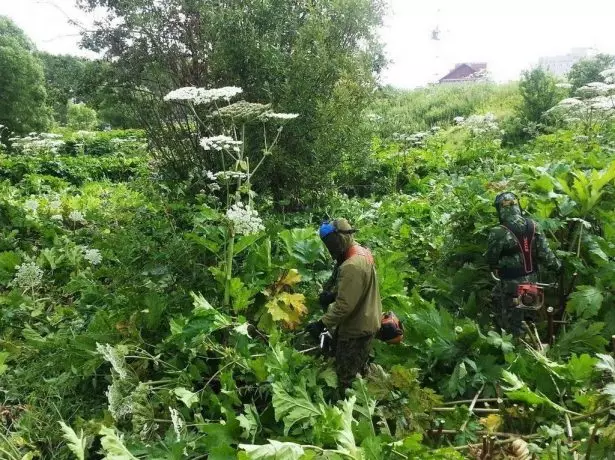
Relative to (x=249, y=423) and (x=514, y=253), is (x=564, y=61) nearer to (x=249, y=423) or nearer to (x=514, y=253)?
(x=514, y=253)

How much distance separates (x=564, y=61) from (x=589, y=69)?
209ft

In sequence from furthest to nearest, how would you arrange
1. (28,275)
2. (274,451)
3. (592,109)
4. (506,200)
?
(592,109), (28,275), (506,200), (274,451)

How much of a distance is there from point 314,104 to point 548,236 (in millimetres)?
3895

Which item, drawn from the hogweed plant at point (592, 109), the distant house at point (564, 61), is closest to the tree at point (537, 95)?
the distant house at point (564, 61)

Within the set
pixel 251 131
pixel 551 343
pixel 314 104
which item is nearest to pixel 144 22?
pixel 251 131

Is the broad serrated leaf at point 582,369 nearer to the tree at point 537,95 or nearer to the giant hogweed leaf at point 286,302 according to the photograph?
the giant hogweed leaf at point 286,302

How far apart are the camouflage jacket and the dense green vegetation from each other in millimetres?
376

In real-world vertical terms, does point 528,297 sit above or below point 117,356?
below

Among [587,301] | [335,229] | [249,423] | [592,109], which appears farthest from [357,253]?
[592,109]

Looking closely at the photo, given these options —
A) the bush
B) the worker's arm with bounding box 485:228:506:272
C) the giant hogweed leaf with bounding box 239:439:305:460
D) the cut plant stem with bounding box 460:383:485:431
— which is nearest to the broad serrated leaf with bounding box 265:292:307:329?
the cut plant stem with bounding box 460:383:485:431

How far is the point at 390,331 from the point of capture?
428 cm

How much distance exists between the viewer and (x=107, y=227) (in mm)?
8617

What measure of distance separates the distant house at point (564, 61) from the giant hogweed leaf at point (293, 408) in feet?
59.2

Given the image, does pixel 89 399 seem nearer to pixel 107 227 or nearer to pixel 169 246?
pixel 169 246
